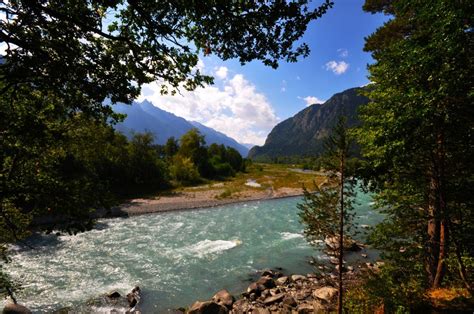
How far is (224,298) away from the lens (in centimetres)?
1639

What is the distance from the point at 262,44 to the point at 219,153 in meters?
91.6

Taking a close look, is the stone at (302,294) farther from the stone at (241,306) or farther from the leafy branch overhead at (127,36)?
the leafy branch overhead at (127,36)

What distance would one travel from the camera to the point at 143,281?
64.0 feet

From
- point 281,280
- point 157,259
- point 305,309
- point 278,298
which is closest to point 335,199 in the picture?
point 305,309

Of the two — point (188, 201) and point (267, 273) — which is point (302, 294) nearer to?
point (267, 273)

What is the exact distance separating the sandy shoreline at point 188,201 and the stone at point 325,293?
31.2 m

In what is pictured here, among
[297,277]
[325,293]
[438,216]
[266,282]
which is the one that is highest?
[438,216]

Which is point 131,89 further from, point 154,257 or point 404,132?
point 154,257

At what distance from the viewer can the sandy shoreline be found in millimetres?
42375

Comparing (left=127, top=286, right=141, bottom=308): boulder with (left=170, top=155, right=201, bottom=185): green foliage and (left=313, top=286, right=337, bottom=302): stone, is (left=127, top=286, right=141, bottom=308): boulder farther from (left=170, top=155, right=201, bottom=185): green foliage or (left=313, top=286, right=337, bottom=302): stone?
(left=170, top=155, right=201, bottom=185): green foliage

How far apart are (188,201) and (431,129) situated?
44.4 meters

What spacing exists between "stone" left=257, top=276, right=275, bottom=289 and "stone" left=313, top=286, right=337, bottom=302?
10.7 ft

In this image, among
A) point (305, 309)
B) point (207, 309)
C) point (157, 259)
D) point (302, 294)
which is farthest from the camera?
point (157, 259)

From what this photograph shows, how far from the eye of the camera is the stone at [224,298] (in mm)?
16031
